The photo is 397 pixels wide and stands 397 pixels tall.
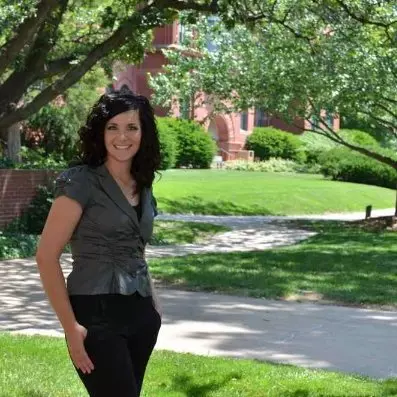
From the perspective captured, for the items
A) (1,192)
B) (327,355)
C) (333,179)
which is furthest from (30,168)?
(333,179)

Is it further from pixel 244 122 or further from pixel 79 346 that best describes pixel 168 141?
pixel 79 346

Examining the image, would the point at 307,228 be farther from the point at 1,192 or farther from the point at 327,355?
the point at 327,355

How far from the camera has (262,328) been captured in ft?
25.4

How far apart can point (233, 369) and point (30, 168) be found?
447 inches

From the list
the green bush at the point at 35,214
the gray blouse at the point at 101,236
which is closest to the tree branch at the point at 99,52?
the green bush at the point at 35,214

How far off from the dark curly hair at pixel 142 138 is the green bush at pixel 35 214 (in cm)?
1209

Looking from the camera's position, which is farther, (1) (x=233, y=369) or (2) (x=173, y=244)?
(2) (x=173, y=244)

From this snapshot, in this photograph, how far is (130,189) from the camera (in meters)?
3.15

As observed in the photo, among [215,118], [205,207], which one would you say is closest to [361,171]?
[215,118]

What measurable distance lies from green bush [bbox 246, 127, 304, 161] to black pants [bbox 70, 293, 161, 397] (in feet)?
134

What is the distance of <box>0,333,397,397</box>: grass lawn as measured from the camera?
204 inches

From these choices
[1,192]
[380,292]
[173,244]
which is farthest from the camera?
[173,244]

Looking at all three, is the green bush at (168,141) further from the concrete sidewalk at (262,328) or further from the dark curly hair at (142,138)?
the dark curly hair at (142,138)

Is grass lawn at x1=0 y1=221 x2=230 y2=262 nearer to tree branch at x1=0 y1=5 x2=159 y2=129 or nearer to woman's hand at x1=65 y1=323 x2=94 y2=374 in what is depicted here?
tree branch at x1=0 y1=5 x2=159 y2=129
